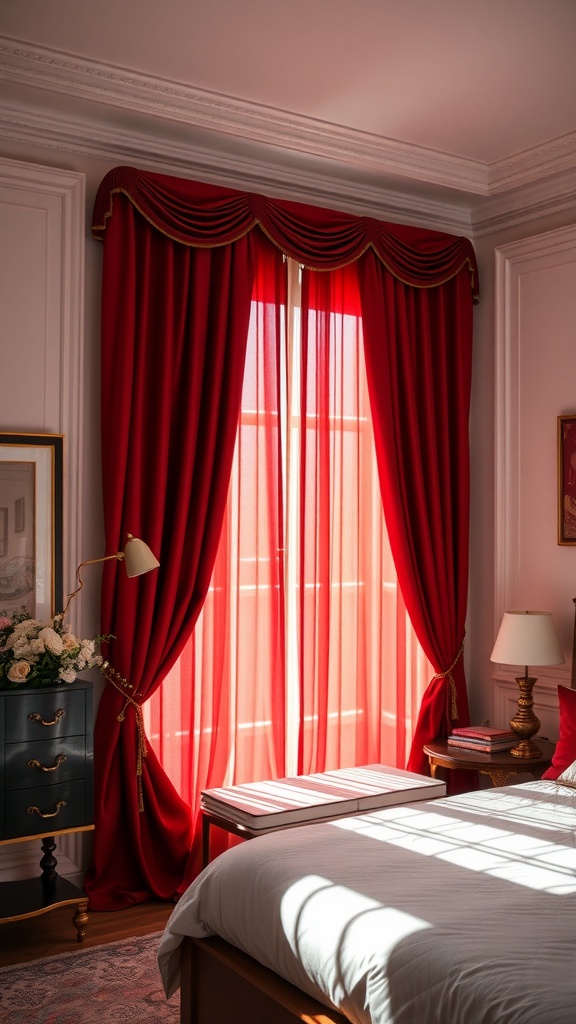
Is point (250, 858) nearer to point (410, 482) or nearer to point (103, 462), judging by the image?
point (103, 462)

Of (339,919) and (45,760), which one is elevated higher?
(45,760)

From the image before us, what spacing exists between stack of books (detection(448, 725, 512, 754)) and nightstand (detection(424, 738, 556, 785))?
2 centimetres

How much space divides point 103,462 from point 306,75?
1681 mm

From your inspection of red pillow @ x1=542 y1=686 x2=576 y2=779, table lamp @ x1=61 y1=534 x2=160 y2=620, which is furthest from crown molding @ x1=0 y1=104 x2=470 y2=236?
red pillow @ x1=542 y1=686 x2=576 y2=779

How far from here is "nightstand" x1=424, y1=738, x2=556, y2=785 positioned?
406 cm

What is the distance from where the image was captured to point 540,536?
4.62 metres

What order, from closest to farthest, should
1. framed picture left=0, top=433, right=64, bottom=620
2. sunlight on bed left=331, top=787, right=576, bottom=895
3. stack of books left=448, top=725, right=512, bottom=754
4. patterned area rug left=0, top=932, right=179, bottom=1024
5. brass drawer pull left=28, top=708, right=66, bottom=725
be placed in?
sunlight on bed left=331, top=787, right=576, bottom=895 < patterned area rug left=0, top=932, right=179, bottom=1024 < brass drawer pull left=28, top=708, right=66, bottom=725 < framed picture left=0, top=433, right=64, bottom=620 < stack of books left=448, top=725, right=512, bottom=754

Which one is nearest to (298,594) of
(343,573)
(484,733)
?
(343,573)

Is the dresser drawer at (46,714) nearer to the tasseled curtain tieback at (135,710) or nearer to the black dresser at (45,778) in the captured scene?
the black dresser at (45,778)

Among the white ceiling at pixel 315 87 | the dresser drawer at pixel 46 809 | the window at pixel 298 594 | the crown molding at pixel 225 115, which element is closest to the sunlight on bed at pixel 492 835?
the dresser drawer at pixel 46 809

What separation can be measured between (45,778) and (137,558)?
0.83m

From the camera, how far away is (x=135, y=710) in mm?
3877

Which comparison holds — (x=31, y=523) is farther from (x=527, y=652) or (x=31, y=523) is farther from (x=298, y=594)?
(x=527, y=652)

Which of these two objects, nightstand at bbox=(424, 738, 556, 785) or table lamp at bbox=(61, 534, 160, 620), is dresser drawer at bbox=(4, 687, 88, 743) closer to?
table lamp at bbox=(61, 534, 160, 620)
